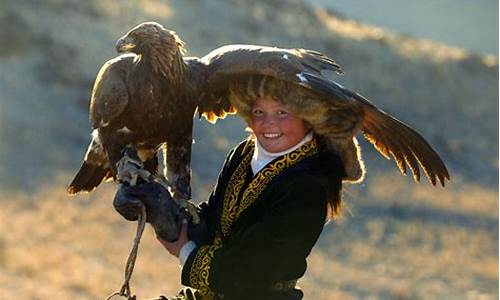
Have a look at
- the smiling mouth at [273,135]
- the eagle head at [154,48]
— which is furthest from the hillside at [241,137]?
the eagle head at [154,48]

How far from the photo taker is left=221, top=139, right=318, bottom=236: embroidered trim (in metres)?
3.09

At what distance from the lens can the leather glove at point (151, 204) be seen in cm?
299

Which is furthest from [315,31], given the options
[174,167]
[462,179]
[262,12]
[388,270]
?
[174,167]

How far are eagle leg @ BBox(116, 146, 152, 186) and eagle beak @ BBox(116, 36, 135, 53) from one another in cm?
28

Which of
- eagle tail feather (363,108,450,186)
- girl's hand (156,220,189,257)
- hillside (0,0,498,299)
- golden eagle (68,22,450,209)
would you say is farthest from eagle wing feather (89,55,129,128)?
hillside (0,0,498,299)

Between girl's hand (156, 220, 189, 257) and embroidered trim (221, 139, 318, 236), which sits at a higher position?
embroidered trim (221, 139, 318, 236)

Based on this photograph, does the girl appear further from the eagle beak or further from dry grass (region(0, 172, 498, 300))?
dry grass (region(0, 172, 498, 300))

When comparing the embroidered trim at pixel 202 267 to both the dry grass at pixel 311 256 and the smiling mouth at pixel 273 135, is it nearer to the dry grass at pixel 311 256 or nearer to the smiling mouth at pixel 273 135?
the smiling mouth at pixel 273 135

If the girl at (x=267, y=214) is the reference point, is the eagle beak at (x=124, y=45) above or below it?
above

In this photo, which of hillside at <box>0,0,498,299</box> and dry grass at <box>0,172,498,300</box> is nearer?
dry grass at <box>0,172,498,300</box>

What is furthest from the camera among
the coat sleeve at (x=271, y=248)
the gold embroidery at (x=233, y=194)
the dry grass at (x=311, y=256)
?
the dry grass at (x=311, y=256)

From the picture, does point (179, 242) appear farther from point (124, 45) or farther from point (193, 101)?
point (124, 45)

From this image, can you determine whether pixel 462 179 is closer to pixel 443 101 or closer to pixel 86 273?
pixel 443 101

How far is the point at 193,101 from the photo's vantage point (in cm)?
308
